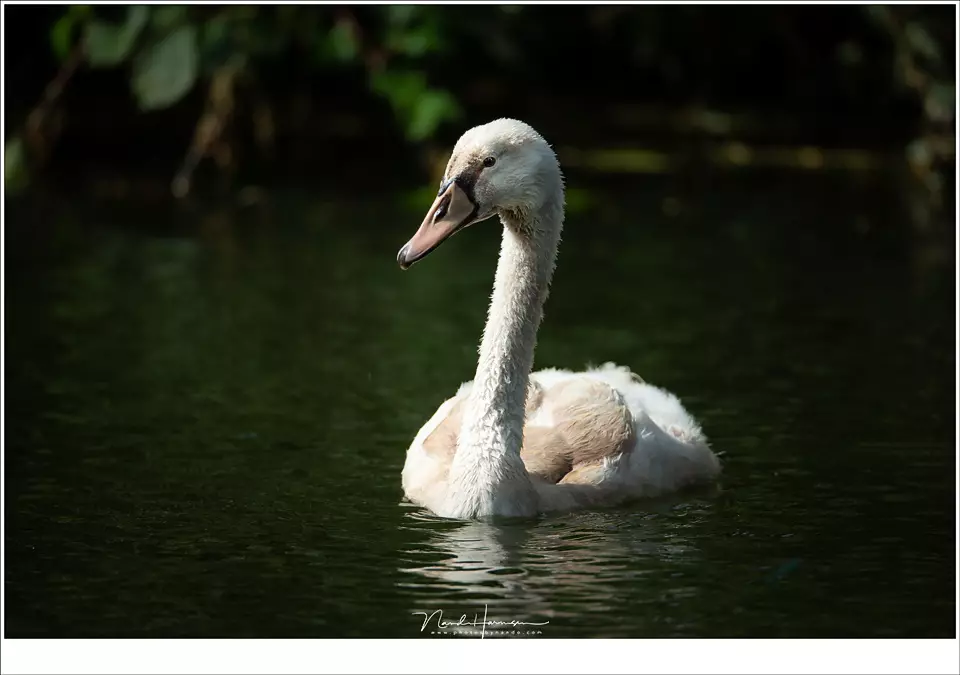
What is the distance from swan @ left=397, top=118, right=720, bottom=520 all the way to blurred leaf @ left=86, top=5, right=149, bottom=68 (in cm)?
879

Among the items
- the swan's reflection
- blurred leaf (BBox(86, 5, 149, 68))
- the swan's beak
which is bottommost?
the swan's reflection

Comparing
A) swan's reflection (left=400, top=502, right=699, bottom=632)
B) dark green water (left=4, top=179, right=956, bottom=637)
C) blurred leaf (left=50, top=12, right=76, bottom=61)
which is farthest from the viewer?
blurred leaf (left=50, top=12, right=76, bottom=61)

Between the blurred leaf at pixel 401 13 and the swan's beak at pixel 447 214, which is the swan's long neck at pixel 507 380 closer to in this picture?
the swan's beak at pixel 447 214

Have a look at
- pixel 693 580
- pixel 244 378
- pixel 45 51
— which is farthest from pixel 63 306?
pixel 45 51

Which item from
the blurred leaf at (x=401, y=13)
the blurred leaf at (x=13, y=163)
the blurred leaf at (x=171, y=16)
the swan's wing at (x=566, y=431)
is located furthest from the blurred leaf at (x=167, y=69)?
the swan's wing at (x=566, y=431)

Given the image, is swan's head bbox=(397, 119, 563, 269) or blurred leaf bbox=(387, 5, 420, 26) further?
blurred leaf bbox=(387, 5, 420, 26)

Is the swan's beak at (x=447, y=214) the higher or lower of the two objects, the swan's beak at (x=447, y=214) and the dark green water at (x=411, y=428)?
the higher

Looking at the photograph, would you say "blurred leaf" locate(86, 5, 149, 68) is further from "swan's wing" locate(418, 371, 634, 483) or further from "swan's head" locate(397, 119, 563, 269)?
"swan's head" locate(397, 119, 563, 269)

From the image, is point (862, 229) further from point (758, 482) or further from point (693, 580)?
point (693, 580)

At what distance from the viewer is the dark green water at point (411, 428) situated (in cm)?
752

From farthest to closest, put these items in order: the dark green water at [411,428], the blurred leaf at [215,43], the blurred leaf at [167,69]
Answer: the blurred leaf at [215,43] < the blurred leaf at [167,69] < the dark green water at [411,428]

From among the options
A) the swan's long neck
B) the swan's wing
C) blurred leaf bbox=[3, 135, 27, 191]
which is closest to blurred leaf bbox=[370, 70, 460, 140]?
blurred leaf bbox=[3, 135, 27, 191]

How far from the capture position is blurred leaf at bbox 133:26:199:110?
16.4m

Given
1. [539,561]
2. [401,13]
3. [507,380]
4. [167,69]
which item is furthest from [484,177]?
[401,13]
